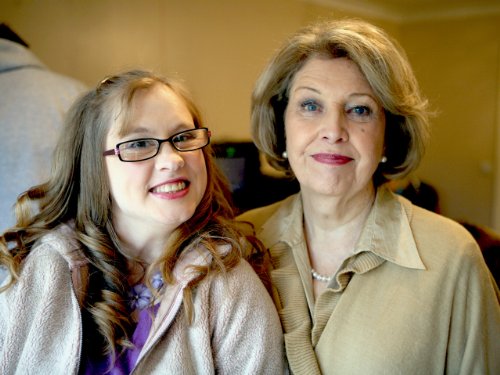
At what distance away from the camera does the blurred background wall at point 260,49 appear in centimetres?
267

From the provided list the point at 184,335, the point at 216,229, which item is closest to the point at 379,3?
the point at 216,229

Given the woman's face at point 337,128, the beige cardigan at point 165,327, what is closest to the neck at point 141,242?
the beige cardigan at point 165,327

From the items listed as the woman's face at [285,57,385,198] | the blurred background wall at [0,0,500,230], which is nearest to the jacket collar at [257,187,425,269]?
the woman's face at [285,57,385,198]

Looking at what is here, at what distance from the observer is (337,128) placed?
1.20 metres

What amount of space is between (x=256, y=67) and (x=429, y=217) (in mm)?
2762

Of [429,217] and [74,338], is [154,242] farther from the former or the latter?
[429,217]

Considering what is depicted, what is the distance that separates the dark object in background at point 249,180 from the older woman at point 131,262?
5.32 feet

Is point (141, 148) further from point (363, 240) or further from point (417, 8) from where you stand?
point (417, 8)

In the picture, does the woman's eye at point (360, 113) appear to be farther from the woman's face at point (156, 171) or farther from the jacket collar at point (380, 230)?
the woman's face at point (156, 171)

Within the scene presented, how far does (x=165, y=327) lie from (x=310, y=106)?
73cm

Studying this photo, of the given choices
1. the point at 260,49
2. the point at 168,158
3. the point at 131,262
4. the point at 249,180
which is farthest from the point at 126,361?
the point at 260,49

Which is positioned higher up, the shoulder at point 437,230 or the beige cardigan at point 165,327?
the shoulder at point 437,230

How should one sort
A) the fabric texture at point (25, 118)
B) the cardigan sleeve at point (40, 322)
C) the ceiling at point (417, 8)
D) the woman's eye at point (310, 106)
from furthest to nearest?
the ceiling at point (417, 8) < the fabric texture at point (25, 118) < the woman's eye at point (310, 106) < the cardigan sleeve at point (40, 322)

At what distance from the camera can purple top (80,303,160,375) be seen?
41.7 inches
